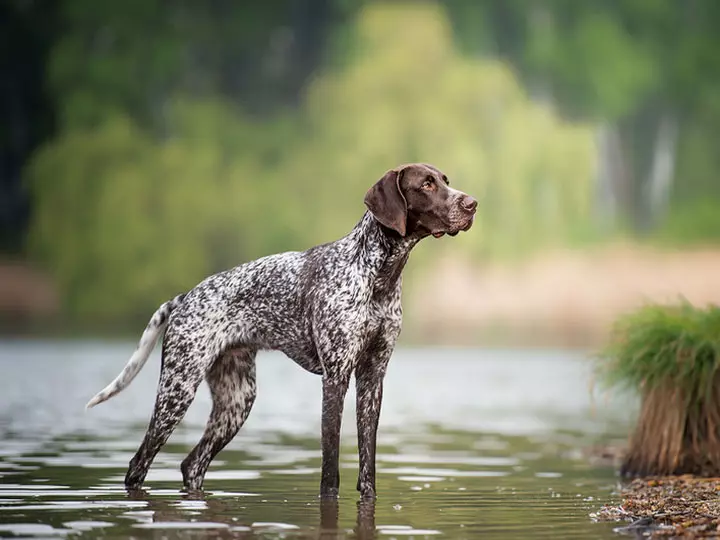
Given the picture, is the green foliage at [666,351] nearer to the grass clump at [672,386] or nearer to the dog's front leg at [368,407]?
the grass clump at [672,386]

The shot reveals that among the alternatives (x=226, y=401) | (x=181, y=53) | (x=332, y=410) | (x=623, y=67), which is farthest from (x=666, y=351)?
(x=623, y=67)

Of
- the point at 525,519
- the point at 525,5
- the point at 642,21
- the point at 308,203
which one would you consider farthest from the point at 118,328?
the point at 525,519

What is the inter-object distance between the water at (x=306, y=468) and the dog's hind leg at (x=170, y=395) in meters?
0.20

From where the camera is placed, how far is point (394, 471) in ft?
34.6

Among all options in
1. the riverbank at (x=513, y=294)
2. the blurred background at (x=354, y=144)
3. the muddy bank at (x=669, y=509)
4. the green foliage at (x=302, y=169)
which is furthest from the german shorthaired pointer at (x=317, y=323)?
the green foliage at (x=302, y=169)

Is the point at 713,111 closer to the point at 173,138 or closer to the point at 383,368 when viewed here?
the point at 173,138

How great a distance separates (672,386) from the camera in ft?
33.4

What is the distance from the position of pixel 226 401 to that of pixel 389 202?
6.03ft

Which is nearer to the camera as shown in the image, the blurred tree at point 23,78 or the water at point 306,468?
the water at point 306,468

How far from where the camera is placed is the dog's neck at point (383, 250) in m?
8.05

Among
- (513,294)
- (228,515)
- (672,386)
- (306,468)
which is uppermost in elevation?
(513,294)

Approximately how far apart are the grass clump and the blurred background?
3525 centimetres

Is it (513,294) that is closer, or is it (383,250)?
(383,250)

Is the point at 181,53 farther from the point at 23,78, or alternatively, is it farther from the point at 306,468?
the point at 306,468
